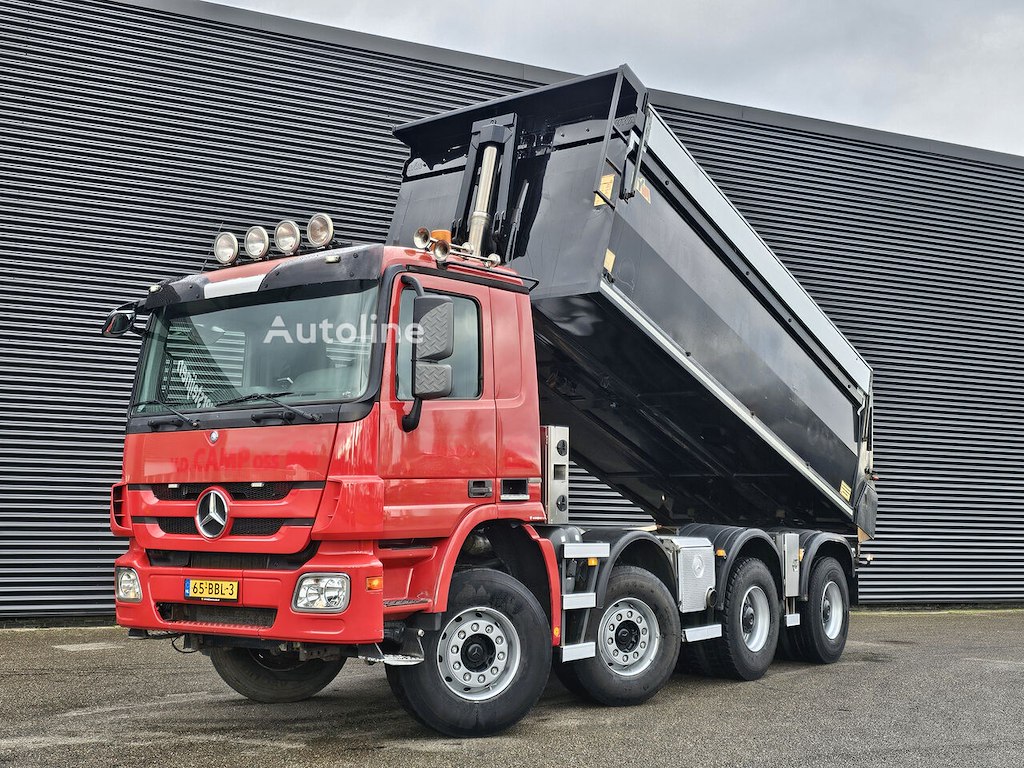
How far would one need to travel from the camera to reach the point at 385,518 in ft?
18.0

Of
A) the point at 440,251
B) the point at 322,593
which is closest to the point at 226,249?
the point at 440,251

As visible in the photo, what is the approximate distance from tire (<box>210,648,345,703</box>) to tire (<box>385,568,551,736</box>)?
1.36 metres

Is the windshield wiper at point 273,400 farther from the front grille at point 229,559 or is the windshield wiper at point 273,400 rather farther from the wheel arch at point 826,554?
the wheel arch at point 826,554

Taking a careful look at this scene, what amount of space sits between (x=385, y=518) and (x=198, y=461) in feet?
3.81

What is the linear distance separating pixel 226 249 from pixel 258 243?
0.27 meters

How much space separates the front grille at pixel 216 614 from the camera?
5562 millimetres

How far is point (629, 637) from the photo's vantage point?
7.16 metres

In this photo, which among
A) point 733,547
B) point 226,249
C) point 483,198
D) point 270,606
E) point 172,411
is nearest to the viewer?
point 270,606

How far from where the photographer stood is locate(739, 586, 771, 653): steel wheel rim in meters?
8.51

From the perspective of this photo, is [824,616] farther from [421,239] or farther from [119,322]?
[119,322]

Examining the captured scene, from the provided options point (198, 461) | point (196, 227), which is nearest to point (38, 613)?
point (196, 227)

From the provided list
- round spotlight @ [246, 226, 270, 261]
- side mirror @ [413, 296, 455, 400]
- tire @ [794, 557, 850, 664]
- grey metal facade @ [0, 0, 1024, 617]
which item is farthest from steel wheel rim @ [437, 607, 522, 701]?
grey metal facade @ [0, 0, 1024, 617]

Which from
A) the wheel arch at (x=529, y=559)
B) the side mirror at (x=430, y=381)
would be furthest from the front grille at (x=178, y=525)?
the wheel arch at (x=529, y=559)

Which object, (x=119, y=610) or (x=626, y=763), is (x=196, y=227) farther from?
(x=626, y=763)
